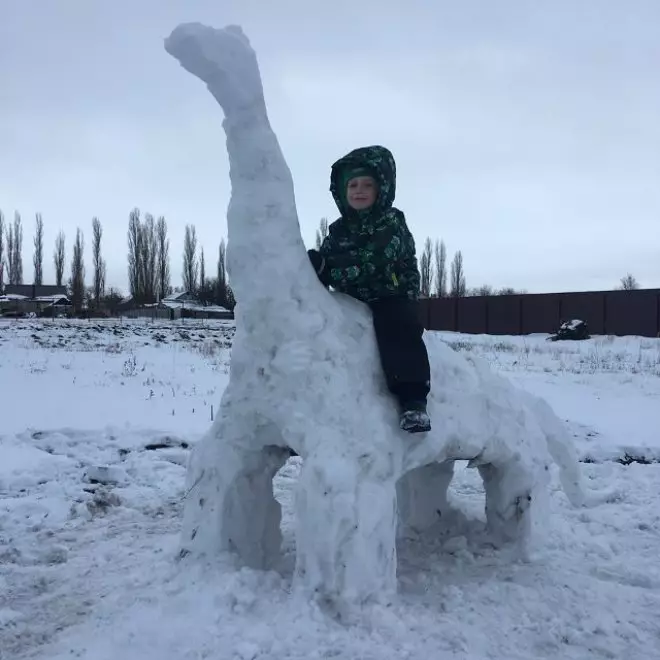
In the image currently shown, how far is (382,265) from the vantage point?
3080mm

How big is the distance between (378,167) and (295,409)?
4.01 feet

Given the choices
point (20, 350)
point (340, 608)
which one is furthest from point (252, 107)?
point (20, 350)

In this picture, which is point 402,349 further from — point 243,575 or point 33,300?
point 33,300

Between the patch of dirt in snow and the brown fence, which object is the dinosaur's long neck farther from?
the brown fence

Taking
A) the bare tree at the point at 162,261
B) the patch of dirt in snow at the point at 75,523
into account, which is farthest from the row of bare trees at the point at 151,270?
the patch of dirt in snow at the point at 75,523

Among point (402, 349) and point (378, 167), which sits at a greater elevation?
point (378, 167)

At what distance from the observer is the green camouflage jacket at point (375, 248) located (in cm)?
309

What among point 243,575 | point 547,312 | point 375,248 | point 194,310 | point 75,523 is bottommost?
point 75,523

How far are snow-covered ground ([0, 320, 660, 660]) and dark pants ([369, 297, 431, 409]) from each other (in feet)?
3.12

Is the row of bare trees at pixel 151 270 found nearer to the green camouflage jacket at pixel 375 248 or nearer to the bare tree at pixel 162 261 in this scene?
the bare tree at pixel 162 261

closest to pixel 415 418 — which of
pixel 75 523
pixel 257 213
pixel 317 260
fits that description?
pixel 317 260

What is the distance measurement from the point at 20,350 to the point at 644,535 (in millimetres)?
12913

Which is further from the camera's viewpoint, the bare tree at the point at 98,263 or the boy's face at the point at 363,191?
the bare tree at the point at 98,263

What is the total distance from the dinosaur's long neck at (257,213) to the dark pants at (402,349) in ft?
1.43
